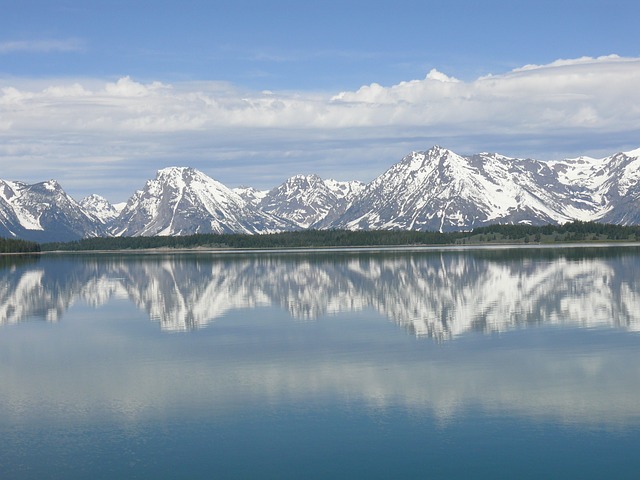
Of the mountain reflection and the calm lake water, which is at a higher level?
the calm lake water

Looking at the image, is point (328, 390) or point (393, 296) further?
→ point (393, 296)

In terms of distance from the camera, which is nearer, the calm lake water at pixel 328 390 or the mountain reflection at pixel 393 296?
the calm lake water at pixel 328 390

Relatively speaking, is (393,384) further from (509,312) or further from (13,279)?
(13,279)

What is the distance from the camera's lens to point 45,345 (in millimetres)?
61250

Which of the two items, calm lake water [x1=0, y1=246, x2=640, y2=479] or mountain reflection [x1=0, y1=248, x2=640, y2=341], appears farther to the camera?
mountain reflection [x1=0, y1=248, x2=640, y2=341]

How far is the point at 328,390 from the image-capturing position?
42.0 m

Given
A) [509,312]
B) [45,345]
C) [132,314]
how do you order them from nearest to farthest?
[45,345] < [509,312] < [132,314]

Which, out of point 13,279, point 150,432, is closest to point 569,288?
point 150,432

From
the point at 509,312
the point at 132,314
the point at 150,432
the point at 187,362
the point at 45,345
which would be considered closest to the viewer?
the point at 150,432

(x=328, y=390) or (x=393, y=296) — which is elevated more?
(x=328, y=390)

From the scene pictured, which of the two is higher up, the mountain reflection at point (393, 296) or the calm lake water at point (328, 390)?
the calm lake water at point (328, 390)

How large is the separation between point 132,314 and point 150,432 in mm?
50456

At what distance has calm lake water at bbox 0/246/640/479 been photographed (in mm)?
30891

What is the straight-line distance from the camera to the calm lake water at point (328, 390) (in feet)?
101
